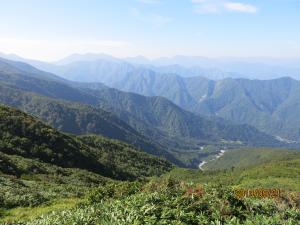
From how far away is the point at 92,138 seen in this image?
18700cm

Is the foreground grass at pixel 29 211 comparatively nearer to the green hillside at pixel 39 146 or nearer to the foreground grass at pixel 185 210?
the foreground grass at pixel 185 210

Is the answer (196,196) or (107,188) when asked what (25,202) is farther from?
(196,196)

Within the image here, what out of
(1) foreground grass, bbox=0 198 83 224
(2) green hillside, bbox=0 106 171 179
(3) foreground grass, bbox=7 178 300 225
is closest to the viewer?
(3) foreground grass, bbox=7 178 300 225

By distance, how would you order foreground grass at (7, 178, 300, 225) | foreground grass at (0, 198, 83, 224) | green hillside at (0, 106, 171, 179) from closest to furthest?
foreground grass at (7, 178, 300, 225) < foreground grass at (0, 198, 83, 224) < green hillside at (0, 106, 171, 179)

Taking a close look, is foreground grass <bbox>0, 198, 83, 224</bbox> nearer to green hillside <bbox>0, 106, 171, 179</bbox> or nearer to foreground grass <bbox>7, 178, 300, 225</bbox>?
foreground grass <bbox>7, 178, 300, 225</bbox>

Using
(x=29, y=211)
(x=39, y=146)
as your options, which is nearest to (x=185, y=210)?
(x=29, y=211)

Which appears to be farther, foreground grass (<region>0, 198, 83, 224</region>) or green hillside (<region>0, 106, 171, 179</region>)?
green hillside (<region>0, 106, 171, 179</region>)

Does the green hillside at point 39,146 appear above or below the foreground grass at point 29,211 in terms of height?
below

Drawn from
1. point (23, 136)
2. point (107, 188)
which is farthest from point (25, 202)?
point (23, 136)

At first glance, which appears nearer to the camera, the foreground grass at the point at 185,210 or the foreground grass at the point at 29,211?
the foreground grass at the point at 185,210

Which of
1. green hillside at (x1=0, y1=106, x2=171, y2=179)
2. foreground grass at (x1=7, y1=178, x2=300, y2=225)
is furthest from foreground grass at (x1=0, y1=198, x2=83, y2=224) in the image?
green hillside at (x1=0, y1=106, x2=171, y2=179)

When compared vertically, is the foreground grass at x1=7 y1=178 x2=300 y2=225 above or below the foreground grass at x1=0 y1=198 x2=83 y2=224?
above

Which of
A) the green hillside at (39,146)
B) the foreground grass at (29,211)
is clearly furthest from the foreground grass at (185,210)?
the green hillside at (39,146)

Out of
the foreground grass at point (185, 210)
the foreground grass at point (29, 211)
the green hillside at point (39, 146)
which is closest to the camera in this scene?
the foreground grass at point (185, 210)
